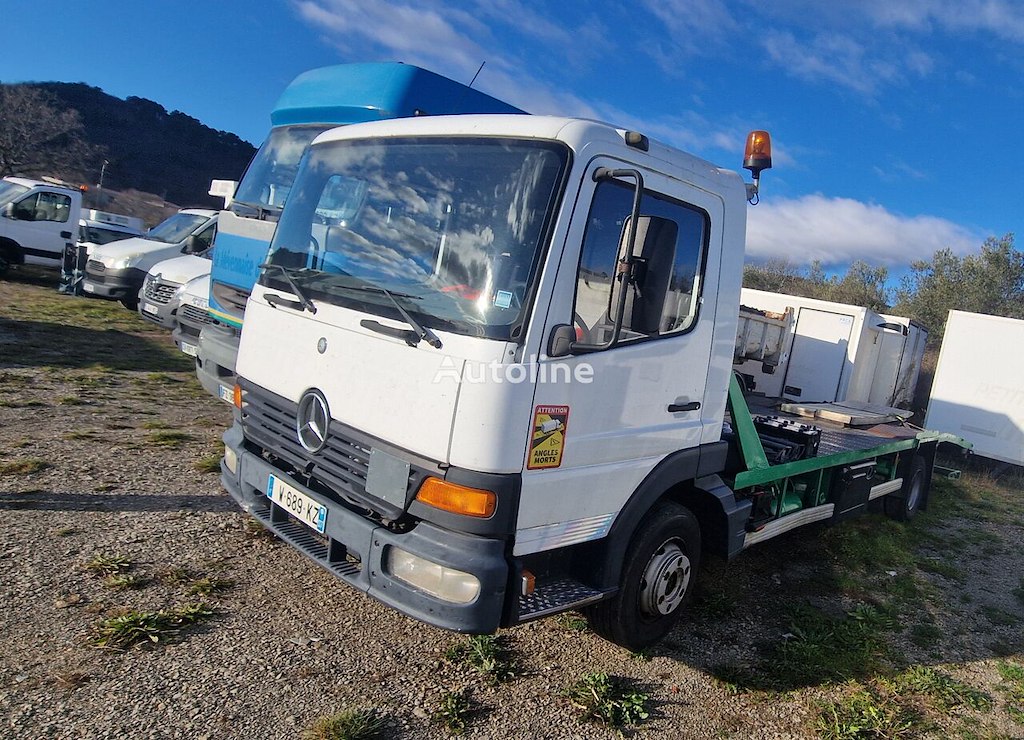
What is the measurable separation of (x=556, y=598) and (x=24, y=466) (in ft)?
13.5

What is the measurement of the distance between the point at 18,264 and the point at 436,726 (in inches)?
621

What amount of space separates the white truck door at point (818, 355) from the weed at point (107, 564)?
29.8 ft

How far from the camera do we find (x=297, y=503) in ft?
11.4

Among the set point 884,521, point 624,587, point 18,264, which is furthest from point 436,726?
point 18,264

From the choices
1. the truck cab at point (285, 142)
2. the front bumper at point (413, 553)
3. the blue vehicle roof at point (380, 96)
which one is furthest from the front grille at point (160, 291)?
the front bumper at point (413, 553)

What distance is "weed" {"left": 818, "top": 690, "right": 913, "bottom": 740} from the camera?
11.4 ft

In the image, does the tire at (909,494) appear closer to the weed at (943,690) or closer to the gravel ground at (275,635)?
the gravel ground at (275,635)

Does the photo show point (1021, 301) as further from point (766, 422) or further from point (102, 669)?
point (102, 669)

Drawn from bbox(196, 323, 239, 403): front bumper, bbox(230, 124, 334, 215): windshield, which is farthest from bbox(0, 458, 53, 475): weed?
bbox(230, 124, 334, 215): windshield

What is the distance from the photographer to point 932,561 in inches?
253

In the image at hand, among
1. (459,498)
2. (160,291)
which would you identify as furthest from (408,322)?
(160,291)

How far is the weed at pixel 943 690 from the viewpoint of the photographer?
3.95 metres

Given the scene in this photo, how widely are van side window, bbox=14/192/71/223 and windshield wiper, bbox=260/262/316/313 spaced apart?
13.6 m

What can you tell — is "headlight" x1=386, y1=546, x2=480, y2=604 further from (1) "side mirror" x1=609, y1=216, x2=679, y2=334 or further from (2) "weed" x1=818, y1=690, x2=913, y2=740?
(2) "weed" x1=818, y1=690, x2=913, y2=740
